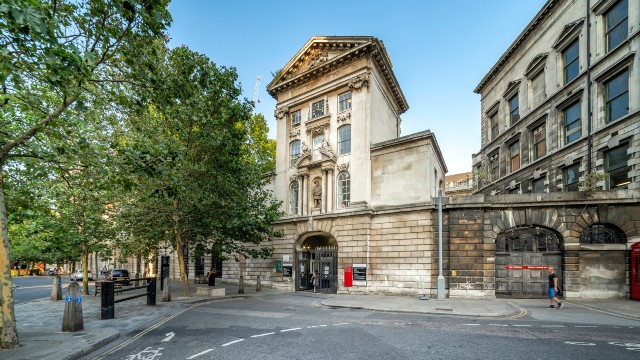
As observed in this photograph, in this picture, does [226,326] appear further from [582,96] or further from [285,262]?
[582,96]

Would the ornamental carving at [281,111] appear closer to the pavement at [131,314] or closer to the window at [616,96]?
the pavement at [131,314]

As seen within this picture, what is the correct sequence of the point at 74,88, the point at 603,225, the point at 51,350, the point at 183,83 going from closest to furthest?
1. the point at 51,350
2. the point at 74,88
3. the point at 183,83
4. the point at 603,225

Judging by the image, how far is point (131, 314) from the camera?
12.5 metres

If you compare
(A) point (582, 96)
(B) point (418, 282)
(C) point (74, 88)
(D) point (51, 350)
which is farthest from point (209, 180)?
(A) point (582, 96)

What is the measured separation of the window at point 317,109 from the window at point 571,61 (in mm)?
16921

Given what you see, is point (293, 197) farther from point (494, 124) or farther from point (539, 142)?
point (494, 124)

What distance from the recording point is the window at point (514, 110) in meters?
29.3

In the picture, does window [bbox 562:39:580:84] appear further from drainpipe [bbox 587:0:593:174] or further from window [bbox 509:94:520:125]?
window [bbox 509:94:520:125]

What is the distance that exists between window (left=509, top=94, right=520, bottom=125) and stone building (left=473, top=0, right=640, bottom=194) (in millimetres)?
86

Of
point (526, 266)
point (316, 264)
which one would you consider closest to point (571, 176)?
point (526, 266)

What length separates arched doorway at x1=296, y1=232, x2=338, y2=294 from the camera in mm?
23344

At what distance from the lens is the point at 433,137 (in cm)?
2145

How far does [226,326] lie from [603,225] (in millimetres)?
18504

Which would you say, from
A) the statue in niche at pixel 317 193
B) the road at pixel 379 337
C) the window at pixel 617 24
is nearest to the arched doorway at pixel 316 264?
the statue in niche at pixel 317 193
